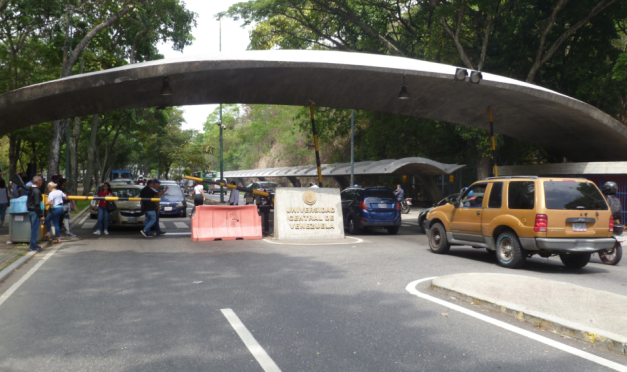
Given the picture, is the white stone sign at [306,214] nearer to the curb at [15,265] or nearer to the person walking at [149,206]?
the person walking at [149,206]

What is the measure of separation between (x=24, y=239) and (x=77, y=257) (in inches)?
103

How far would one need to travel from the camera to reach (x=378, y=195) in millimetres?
17969

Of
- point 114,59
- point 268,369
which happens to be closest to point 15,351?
point 268,369

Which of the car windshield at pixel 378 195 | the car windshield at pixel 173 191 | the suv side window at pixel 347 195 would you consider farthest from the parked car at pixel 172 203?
the car windshield at pixel 378 195

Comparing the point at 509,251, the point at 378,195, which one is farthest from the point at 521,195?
the point at 378,195

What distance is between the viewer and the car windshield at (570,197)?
390 inches

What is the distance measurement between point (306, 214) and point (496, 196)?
6.39 m

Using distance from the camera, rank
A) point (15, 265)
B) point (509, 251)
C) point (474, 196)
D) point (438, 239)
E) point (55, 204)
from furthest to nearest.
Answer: point (55, 204)
point (438, 239)
point (474, 196)
point (509, 251)
point (15, 265)

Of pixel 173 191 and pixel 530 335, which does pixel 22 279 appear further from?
pixel 173 191

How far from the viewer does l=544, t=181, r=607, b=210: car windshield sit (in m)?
9.90

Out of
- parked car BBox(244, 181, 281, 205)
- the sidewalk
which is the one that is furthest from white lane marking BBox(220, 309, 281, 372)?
parked car BBox(244, 181, 281, 205)

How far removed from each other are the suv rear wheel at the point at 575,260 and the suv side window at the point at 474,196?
1.99 metres

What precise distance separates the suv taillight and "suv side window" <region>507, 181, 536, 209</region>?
272mm

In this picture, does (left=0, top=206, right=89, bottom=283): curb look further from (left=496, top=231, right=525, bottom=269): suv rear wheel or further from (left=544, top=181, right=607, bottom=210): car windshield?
(left=544, top=181, right=607, bottom=210): car windshield
